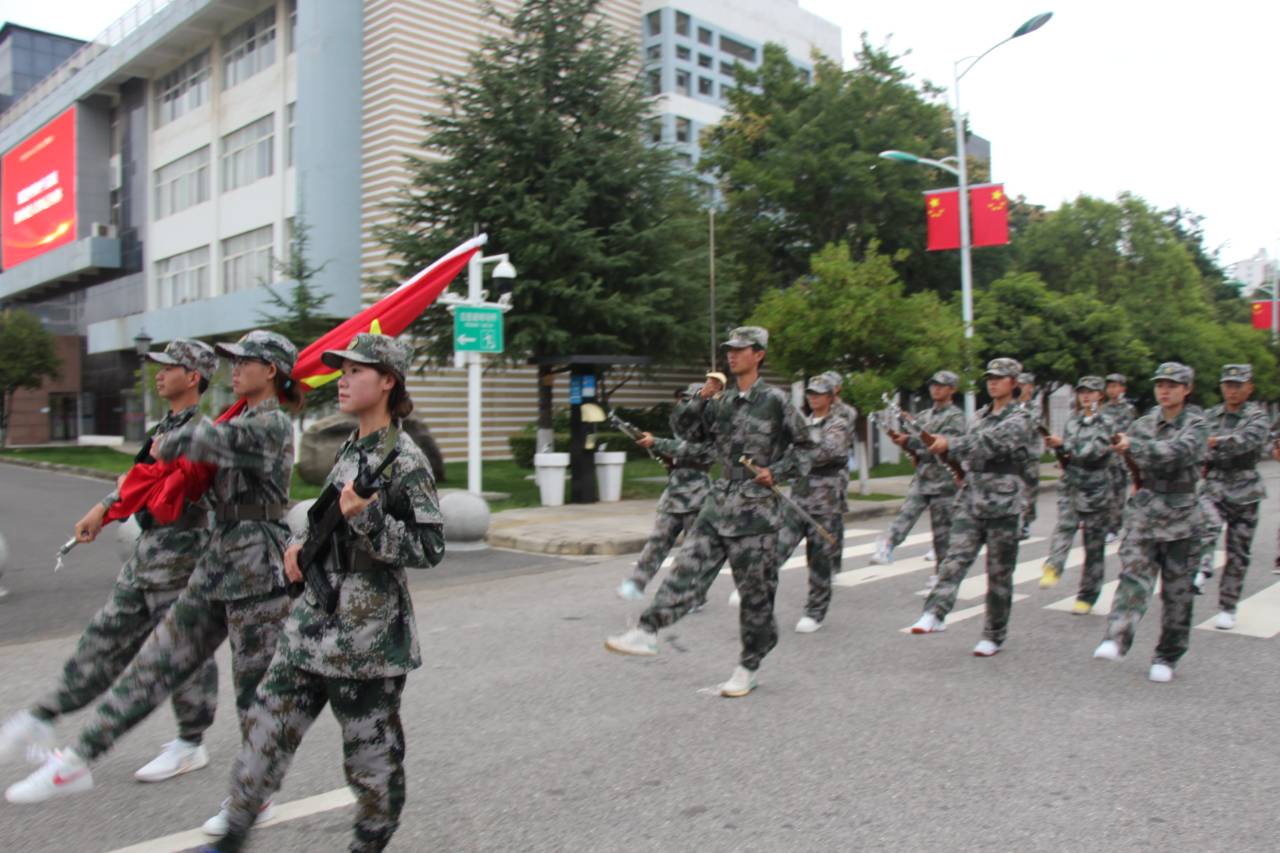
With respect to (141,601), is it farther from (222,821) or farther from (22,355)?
(22,355)

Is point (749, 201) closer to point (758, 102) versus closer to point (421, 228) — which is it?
point (758, 102)

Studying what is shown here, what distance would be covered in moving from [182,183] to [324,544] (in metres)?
37.9

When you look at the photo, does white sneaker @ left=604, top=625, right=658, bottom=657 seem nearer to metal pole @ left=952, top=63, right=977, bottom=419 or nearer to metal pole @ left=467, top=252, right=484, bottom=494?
metal pole @ left=467, top=252, right=484, bottom=494

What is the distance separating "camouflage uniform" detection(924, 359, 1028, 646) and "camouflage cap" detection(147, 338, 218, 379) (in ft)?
14.4

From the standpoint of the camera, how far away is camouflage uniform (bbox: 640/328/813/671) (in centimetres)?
545

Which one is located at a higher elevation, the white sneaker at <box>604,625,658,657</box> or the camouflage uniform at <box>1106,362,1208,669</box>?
the camouflage uniform at <box>1106,362,1208,669</box>

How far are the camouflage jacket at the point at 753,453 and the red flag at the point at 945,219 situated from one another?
16.0 meters

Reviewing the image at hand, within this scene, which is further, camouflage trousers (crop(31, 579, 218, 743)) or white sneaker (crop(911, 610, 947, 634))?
white sneaker (crop(911, 610, 947, 634))

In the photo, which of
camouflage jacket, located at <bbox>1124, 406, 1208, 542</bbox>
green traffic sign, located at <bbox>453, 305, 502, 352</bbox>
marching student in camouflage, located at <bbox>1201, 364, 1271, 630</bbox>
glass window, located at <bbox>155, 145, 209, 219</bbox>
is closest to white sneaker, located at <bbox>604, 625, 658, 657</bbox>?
camouflage jacket, located at <bbox>1124, 406, 1208, 542</bbox>

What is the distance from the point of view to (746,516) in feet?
17.8

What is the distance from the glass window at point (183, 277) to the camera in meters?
35.0

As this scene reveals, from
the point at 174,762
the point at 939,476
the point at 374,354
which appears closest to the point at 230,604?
the point at 174,762

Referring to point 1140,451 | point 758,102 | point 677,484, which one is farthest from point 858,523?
point 758,102

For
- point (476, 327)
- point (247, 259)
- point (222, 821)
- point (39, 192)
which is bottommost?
point (222, 821)
